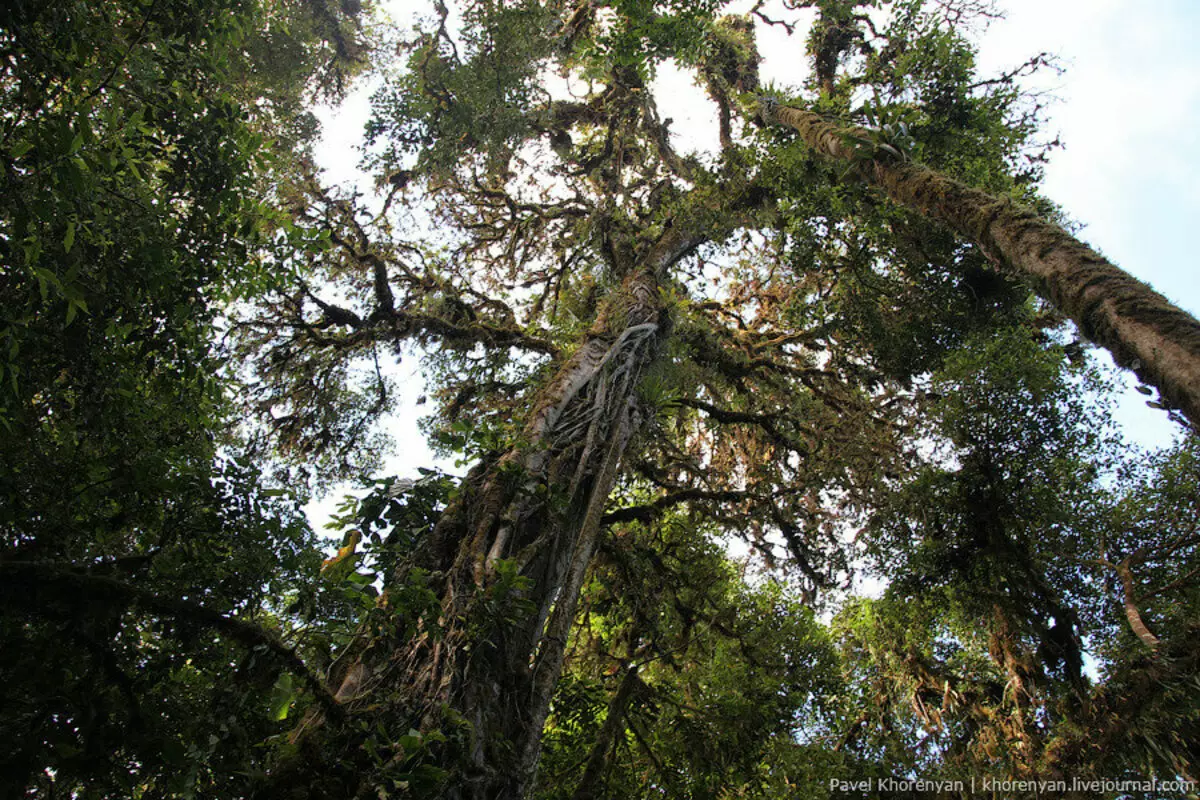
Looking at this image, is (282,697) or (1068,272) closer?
(282,697)

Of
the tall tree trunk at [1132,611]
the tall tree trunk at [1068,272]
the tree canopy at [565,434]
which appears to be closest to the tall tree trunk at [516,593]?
the tree canopy at [565,434]

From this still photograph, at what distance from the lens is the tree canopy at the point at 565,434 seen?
2531 mm

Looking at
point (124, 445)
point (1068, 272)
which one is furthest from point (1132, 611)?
point (124, 445)

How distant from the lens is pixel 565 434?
5.29 m

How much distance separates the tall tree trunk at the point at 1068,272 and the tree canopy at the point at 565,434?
0.03 m

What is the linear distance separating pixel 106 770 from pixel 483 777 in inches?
62.1

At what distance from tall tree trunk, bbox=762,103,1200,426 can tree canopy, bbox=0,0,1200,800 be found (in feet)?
0.09

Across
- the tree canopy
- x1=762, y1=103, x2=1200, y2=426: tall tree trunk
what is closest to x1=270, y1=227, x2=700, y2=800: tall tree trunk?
the tree canopy

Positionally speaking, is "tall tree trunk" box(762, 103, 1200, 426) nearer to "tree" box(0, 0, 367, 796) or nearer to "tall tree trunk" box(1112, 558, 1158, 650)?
"tall tree trunk" box(1112, 558, 1158, 650)

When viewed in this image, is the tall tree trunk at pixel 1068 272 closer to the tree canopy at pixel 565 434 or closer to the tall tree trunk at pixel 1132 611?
the tree canopy at pixel 565 434

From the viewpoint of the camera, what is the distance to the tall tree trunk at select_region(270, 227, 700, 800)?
3.00m

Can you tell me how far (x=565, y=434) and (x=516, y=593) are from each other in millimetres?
1568

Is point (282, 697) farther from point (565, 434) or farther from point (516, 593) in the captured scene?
point (565, 434)

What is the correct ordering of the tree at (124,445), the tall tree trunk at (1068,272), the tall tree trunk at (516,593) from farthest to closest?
the tall tree trunk at (516,593), the tall tree trunk at (1068,272), the tree at (124,445)
